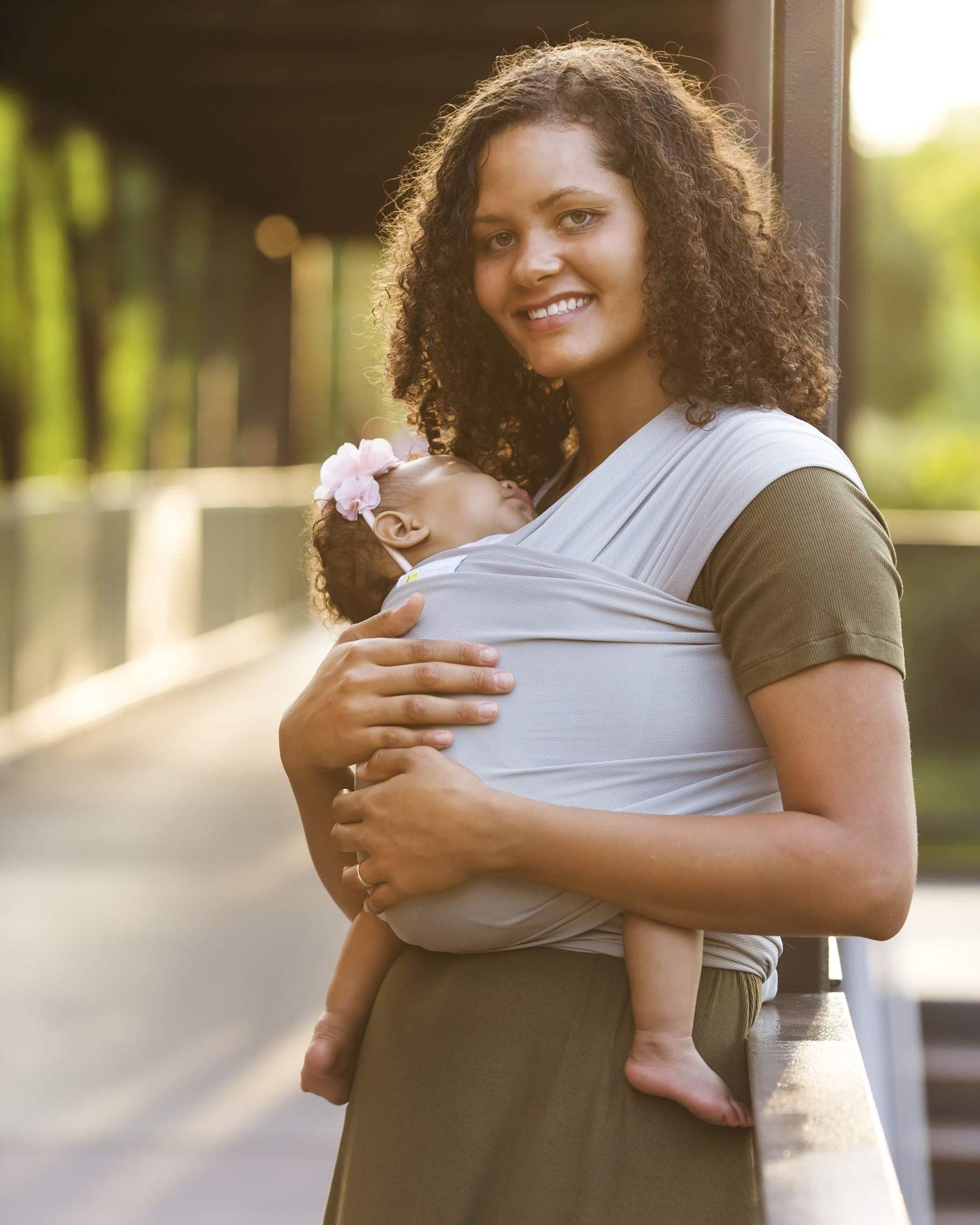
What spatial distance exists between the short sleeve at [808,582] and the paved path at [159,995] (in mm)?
2606

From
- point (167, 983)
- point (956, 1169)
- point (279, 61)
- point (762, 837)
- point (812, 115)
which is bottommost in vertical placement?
point (956, 1169)

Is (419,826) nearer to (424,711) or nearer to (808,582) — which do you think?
(424,711)

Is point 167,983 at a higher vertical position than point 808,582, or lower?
lower

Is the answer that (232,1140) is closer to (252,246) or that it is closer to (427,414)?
(427,414)

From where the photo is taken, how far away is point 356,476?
196 cm

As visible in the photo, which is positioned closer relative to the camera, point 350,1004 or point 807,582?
point 807,582

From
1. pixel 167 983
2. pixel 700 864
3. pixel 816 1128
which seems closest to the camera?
pixel 816 1128

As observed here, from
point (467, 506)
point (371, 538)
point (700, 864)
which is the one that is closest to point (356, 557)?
point (371, 538)

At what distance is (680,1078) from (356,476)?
0.85 m

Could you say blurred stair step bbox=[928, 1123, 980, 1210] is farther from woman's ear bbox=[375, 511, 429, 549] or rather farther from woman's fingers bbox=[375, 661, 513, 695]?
woman's fingers bbox=[375, 661, 513, 695]

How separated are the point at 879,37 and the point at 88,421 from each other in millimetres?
20880

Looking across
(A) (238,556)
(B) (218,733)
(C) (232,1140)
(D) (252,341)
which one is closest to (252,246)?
(D) (252,341)

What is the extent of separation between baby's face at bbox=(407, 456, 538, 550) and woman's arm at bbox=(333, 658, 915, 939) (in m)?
0.43

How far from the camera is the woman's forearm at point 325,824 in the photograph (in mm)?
1754
